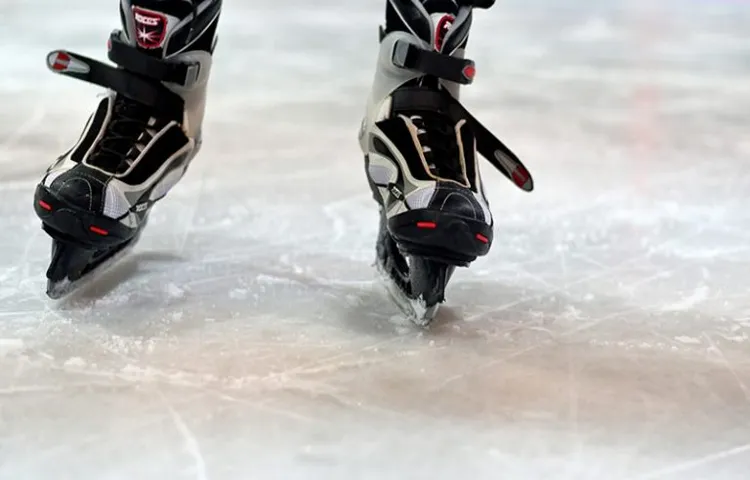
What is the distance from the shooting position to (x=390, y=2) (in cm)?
88

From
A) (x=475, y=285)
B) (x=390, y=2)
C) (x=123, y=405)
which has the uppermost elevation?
(x=390, y=2)

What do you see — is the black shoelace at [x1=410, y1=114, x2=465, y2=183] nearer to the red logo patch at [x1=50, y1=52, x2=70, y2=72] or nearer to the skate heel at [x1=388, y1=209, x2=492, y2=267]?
the skate heel at [x1=388, y1=209, x2=492, y2=267]

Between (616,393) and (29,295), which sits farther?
(29,295)

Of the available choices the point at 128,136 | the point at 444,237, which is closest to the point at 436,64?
the point at 444,237

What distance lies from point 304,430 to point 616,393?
9.8 inches

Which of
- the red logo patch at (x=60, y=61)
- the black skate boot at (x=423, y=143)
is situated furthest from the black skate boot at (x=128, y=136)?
the black skate boot at (x=423, y=143)

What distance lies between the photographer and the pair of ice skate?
0.78 m

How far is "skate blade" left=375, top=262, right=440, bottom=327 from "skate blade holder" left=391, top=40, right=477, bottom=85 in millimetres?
210

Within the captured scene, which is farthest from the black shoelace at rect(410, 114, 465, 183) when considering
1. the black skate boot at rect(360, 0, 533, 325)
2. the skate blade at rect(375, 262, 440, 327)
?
the skate blade at rect(375, 262, 440, 327)

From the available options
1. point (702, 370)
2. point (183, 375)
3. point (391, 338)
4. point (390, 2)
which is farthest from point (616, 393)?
point (390, 2)

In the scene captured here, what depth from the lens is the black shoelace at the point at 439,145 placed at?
81cm

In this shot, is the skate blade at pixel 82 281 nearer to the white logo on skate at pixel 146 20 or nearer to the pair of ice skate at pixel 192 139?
the pair of ice skate at pixel 192 139

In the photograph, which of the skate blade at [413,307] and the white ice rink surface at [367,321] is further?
the skate blade at [413,307]

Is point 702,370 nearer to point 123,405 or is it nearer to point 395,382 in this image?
point 395,382
